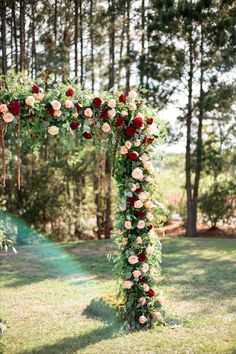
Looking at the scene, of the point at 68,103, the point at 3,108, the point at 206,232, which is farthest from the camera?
the point at 206,232

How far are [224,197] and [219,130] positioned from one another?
2.61 m

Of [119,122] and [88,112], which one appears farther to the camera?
[119,122]

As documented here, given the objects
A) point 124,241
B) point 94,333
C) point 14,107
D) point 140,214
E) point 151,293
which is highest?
point 14,107

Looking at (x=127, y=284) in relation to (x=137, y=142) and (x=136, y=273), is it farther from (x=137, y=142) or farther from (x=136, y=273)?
(x=137, y=142)

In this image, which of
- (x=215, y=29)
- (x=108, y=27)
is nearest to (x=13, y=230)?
(x=108, y=27)

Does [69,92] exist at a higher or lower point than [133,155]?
higher

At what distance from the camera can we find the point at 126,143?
6.20 meters

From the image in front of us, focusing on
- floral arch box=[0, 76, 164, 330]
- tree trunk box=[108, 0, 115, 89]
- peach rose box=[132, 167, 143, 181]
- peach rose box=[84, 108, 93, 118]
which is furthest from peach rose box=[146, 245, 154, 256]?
tree trunk box=[108, 0, 115, 89]

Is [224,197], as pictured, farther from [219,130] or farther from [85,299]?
[85,299]

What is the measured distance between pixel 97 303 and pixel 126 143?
2570mm

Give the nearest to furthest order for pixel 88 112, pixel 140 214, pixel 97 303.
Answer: pixel 88 112 < pixel 140 214 < pixel 97 303

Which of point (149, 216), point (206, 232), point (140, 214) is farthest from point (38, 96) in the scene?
point (206, 232)

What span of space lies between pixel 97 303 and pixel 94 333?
982mm

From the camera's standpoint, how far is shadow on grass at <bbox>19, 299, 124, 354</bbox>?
5.86 metres
